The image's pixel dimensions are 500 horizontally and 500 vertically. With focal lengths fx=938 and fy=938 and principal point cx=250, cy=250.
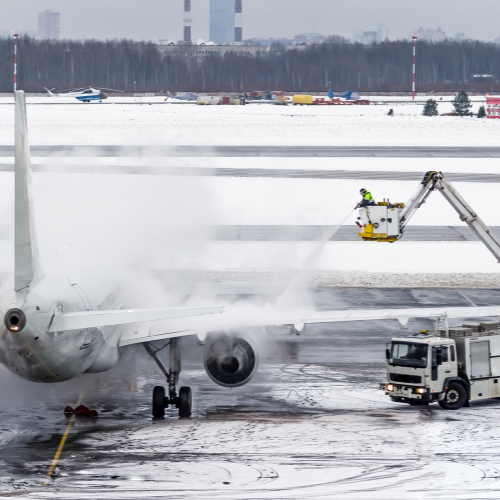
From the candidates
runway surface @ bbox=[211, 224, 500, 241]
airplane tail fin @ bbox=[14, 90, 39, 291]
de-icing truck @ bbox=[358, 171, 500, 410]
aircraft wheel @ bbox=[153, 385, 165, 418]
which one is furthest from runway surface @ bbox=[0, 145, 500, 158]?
airplane tail fin @ bbox=[14, 90, 39, 291]

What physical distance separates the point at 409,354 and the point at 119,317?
28.2 feet

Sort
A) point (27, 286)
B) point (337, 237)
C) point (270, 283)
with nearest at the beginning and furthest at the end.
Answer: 1. point (27, 286)
2. point (270, 283)
3. point (337, 237)

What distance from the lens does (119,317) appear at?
19.8 meters

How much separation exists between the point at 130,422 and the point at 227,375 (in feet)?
8.76

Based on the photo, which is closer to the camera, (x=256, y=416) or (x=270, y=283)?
(x=256, y=416)

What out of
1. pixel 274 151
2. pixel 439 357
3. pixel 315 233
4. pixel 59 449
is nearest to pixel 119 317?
pixel 59 449

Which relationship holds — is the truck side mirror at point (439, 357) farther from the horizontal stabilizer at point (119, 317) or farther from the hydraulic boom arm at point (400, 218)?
the hydraulic boom arm at point (400, 218)

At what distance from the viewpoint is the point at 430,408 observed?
24.8 metres

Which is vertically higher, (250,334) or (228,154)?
(228,154)

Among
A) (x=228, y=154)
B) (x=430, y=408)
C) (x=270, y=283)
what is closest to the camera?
(x=430, y=408)

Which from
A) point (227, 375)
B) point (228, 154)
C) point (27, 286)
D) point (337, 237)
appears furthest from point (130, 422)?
point (228, 154)

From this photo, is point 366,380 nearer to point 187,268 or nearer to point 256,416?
point 256,416

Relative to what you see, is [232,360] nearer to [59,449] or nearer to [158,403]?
[158,403]

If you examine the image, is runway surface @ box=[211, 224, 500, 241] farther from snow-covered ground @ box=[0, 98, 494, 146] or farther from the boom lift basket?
snow-covered ground @ box=[0, 98, 494, 146]
